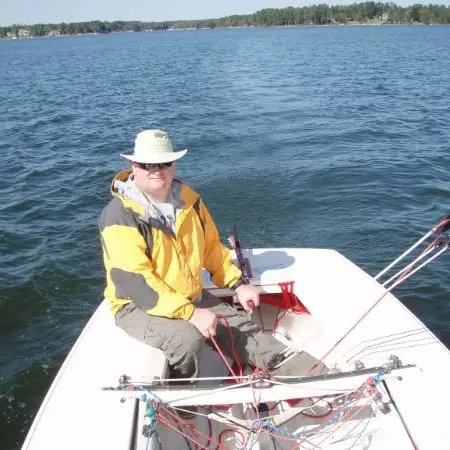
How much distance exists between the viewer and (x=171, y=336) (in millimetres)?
3074

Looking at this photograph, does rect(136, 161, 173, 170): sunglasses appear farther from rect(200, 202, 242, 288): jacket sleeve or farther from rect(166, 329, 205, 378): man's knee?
rect(166, 329, 205, 378): man's knee

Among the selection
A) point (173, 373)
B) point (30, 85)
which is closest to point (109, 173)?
point (173, 373)

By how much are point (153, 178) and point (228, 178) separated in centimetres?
679

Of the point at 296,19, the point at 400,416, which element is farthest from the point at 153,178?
the point at 296,19

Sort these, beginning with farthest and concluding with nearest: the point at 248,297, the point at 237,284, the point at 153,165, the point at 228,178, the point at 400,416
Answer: the point at 228,178 < the point at 237,284 < the point at 248,297 < the point at 153,165 < the point at 400,416

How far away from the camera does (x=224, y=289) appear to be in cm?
414

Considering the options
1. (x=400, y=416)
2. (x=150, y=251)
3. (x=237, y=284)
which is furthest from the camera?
(x=237, y=284)

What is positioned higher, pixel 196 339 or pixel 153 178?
pixel 153 178

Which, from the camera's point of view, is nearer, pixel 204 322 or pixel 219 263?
pixel 204 322

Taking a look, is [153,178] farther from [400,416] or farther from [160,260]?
[400,416]

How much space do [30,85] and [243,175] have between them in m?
19.7

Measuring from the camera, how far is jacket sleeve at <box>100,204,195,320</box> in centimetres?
300

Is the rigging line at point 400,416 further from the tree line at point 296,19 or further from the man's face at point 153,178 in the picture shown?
the tree line at point 296,19

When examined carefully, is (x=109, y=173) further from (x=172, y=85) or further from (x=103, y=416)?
(x=172, y=85)
